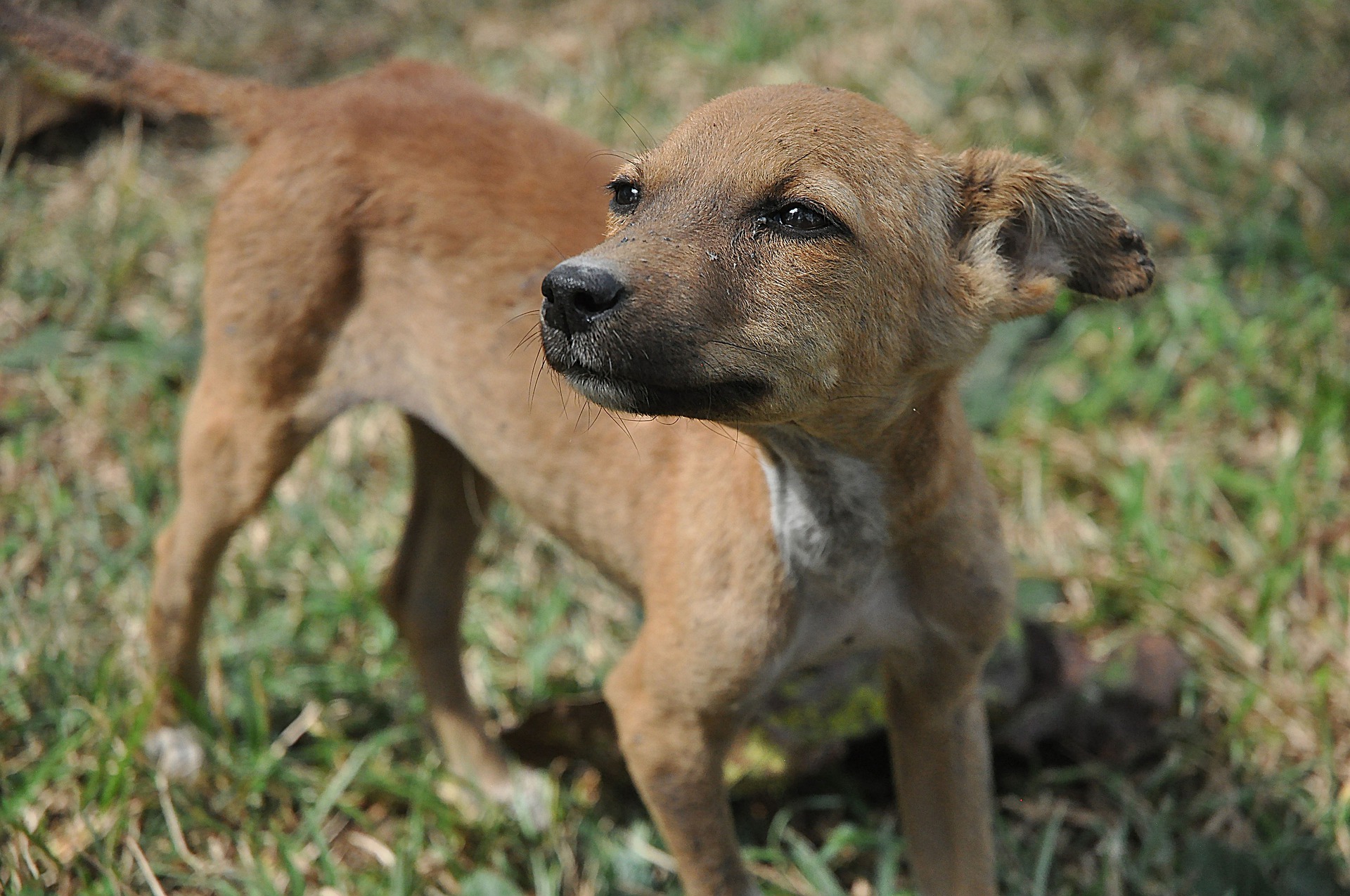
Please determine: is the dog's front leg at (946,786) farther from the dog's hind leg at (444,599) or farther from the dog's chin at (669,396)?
the dog's hind leg at (444,599)

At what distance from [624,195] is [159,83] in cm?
185

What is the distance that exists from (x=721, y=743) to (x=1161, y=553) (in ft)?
7.58

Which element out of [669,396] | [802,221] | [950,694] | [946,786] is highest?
[802,221]

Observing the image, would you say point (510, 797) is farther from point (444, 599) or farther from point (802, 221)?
point (802, 221)

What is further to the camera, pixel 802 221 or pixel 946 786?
pixel 946 786

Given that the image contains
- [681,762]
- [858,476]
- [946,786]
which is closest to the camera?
[858,476]

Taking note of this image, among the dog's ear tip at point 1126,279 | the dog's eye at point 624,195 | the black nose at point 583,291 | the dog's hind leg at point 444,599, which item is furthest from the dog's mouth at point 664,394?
the dog's hind leg at point 444,599

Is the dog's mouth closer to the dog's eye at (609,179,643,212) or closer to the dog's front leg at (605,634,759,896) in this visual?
the dog's eye at (609,179,643,212)

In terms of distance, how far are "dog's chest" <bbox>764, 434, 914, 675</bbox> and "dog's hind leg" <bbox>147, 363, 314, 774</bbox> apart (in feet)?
5.29

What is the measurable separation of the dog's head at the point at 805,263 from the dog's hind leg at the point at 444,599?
1.65 metres

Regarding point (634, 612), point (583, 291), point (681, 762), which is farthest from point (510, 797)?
point (583, 291)

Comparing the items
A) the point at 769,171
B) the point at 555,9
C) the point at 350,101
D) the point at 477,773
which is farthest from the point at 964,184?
the point at 555,9

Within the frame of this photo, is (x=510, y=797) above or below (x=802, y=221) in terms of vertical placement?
below

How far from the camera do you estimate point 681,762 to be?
3.13 m
